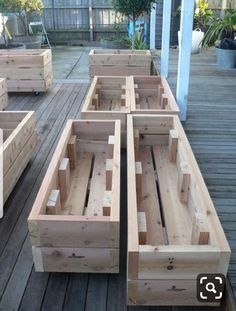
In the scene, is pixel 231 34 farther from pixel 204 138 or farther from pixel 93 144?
pixel 93 144

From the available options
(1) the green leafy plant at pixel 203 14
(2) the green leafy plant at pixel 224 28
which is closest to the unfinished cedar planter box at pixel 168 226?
(2) the green leafy plant at pixel 224 28

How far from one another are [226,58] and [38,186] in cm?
433

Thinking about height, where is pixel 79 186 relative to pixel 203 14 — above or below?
below

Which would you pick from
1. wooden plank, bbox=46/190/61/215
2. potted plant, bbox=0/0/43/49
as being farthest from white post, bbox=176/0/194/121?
potted plant, bbox=0/0/43/49

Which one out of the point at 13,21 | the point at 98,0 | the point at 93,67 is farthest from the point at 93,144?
the point at 98,0

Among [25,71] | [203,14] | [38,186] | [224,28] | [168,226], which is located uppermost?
[203,14]

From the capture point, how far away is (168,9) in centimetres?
473

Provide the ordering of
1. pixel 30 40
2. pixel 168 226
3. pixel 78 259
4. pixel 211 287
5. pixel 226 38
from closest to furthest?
1. pixel 211 287
2. pixel 78 259
3. pixel 168 226
4. pixel 226 38
5. pixel 30 40

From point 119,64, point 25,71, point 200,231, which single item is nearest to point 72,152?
point 200,231

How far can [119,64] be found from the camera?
5160 mm

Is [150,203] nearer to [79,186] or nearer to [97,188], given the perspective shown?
[97,188]

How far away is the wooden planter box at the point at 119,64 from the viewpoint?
5.11 meters

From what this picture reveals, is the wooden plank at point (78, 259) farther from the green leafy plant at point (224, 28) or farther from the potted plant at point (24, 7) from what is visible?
the potted plant at point (24, 7)

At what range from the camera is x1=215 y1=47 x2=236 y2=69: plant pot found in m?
5.57
